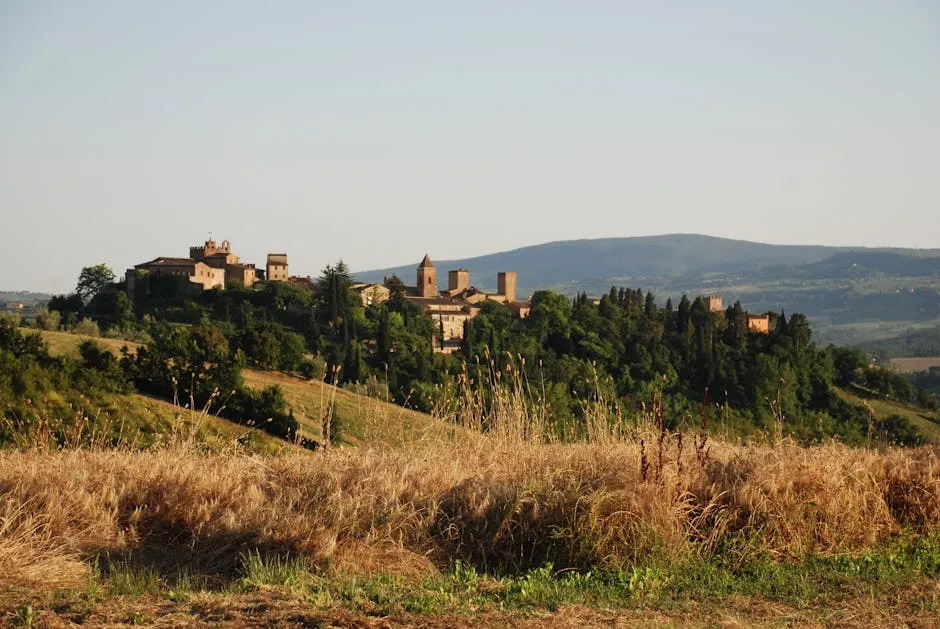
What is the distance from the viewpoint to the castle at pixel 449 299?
69.8 meters

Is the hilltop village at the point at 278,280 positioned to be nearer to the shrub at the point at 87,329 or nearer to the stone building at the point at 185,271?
the stone building at the point at 185,271

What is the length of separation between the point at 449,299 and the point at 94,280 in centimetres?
2901

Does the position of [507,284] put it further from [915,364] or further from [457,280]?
→ [915,364]

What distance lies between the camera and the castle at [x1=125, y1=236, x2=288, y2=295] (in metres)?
68.0

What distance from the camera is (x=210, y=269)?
6912cm

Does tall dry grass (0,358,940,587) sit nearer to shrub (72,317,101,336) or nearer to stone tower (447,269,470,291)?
shrub (72,317,101,336)

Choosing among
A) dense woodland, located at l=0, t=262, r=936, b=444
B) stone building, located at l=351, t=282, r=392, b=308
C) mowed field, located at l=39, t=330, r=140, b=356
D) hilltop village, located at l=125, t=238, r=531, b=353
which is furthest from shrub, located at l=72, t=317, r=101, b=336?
stone building, located at l=351, t=282, r=392, b=308

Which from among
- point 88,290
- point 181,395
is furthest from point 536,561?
point 88,290

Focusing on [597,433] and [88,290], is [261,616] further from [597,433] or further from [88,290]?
[88,290]

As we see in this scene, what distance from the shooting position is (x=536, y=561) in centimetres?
521

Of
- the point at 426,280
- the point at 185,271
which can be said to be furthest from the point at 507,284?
the point at 185,271

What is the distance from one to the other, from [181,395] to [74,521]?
21536mm

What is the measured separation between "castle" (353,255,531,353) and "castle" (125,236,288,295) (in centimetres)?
782

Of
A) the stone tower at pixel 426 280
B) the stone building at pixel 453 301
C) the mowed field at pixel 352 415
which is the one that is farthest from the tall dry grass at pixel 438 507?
the stone tower at pixel 426 280
